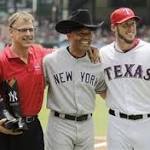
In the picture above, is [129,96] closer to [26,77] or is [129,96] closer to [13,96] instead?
[26,77]

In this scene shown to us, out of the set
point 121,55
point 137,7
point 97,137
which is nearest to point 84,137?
point 121,55

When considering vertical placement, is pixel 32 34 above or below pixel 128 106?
above

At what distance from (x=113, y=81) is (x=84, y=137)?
652mm

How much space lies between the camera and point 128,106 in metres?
5.81

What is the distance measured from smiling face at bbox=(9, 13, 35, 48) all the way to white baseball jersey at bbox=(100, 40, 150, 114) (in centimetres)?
94

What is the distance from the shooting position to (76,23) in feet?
18.5

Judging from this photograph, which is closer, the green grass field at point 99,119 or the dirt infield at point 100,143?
the dirt infield at point 100,143

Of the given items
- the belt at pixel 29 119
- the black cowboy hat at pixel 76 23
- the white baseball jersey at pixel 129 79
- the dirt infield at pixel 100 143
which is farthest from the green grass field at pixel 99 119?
the belt at pixel 29 119

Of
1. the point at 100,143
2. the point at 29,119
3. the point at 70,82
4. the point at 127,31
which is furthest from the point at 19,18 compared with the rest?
the point at 100,143

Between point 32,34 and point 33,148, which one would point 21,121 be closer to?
point 33,148

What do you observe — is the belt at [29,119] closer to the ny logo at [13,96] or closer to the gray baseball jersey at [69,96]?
the ny logo at [13,96]

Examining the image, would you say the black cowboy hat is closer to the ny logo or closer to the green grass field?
the ny logo

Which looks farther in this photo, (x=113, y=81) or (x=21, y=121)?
(x=113, y=81)

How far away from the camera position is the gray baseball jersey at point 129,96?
5797mm
